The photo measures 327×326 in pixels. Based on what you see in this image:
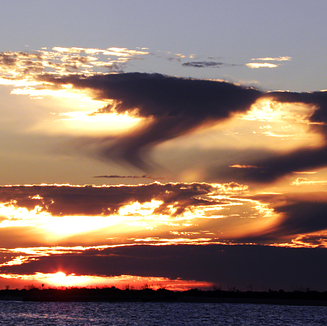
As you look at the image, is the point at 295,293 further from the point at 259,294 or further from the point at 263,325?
the point at 263,325

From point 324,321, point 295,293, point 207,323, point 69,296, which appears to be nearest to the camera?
point 207,323

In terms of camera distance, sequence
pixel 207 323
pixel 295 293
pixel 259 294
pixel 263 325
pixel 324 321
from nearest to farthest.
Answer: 1. pixel 263 325
2. pixel 207 323
3. pixel 324 321
4. pixel 295 293
5. pixel 259 294

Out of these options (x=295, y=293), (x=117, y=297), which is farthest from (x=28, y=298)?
(x=295, y=293)

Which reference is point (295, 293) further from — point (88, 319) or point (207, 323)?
point (88, 319)

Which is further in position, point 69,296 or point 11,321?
point 69,296

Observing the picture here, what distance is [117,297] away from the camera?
460 ft

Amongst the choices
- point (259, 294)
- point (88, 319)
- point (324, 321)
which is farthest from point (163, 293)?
point (324, 321)

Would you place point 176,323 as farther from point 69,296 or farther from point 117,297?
point 69,296

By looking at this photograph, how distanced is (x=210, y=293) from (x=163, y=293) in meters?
12.1

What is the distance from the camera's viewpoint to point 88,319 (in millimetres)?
109688

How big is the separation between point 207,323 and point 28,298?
238ft

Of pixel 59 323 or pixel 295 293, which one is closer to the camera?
pixel 59 323

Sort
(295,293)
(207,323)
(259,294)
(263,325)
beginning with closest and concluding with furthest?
(263,325) < (207,323) < (295,293) < (259,294)

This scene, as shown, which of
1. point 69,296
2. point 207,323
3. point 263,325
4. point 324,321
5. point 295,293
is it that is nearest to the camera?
point 263,325
